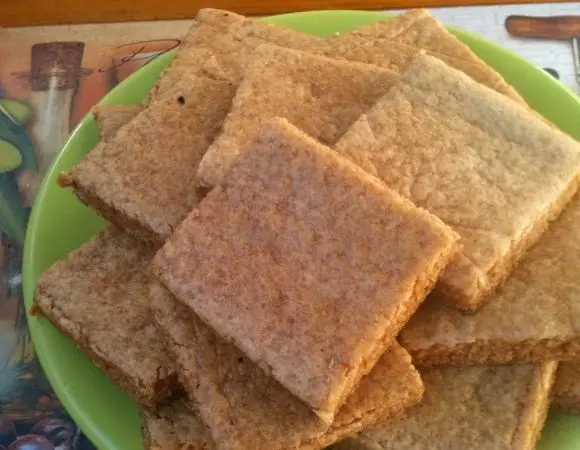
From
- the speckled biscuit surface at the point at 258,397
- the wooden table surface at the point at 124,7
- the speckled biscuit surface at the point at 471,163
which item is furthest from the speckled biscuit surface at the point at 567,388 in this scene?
the wooden table surface at the point at 124,7

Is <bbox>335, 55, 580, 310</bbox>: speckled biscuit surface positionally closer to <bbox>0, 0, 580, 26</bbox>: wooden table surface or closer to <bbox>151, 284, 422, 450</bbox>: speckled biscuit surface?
<bbox>151, 284, 422, 450</bbox>: speckled biscuit surface

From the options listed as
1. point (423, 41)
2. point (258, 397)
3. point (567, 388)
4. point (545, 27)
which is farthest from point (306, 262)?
point (545, 27)

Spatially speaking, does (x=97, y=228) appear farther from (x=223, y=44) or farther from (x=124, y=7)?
(x=124, y=7)

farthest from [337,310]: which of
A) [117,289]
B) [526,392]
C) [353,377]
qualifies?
[117,289]

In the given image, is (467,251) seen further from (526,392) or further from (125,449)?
(125,449)

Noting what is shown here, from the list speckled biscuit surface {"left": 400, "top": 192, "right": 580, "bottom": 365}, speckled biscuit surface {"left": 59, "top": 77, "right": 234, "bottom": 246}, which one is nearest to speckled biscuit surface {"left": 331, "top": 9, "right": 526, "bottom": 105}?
speckled biscuit surface {"left": 59, "top": 77, "right": 234, "bottom": 246}

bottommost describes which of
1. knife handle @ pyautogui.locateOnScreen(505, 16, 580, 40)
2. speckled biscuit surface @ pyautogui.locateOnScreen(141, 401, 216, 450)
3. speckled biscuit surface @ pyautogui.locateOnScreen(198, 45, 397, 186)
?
speckled biscuit surface @ pyautogui.locateOnScreen(141, 401, 216, 450)

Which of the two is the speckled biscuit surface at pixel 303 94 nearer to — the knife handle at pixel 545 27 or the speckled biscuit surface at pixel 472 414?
the speckled biscuit surface at pixel 472 414
